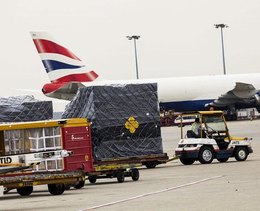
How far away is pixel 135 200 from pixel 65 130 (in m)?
4.35

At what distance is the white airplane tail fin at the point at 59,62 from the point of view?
53.7 meters

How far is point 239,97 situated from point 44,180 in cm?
5677

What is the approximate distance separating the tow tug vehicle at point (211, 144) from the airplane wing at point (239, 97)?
4411cm

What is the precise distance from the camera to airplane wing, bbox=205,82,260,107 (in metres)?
68.8

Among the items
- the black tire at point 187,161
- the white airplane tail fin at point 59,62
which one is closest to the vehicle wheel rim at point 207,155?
the black tire at point 187,161

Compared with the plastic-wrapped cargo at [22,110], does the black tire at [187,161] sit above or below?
A: below

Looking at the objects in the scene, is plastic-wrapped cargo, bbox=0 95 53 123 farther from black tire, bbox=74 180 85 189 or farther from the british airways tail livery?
the british airways tail livery

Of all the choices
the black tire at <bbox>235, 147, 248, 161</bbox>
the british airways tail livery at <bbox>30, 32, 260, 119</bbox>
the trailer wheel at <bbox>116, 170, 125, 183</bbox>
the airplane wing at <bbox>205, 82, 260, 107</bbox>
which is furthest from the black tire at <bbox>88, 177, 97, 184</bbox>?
the airplane wing at <bbox>205, 82, 260, 107</bbox>

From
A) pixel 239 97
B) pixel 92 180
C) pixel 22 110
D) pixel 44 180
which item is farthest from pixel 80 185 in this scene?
pixel 239 97

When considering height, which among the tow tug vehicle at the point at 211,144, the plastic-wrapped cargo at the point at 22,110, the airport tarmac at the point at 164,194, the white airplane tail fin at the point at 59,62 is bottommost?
the airport tarmac at the point at 164,194

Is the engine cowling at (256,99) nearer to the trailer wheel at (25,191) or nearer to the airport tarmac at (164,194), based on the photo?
the airport tarmac at (164,194)

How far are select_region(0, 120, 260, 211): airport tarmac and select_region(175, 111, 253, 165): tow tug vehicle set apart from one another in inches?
112

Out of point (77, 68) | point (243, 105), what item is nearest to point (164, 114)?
point (243, 105)

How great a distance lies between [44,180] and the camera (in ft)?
51.4
